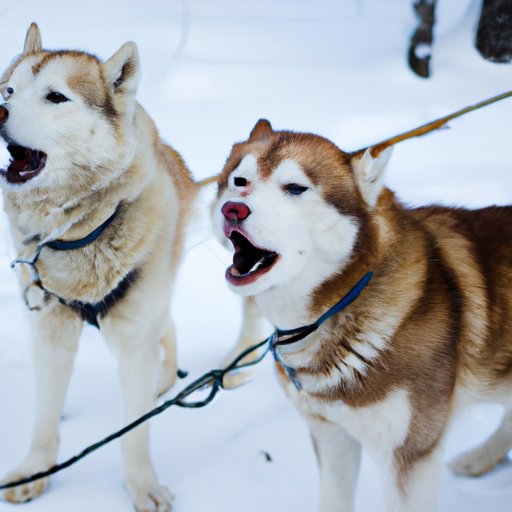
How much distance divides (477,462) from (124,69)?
1.81 m

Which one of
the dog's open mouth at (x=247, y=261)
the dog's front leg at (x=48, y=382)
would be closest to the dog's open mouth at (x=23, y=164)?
the dog's front leg at (x=48, y=382)

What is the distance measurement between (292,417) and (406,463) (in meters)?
1.11

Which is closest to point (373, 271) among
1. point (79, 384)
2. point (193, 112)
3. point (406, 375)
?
point (406, 375)

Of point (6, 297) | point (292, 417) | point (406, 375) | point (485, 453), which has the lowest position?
point (6, 297)

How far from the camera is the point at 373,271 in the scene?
5.82 ft

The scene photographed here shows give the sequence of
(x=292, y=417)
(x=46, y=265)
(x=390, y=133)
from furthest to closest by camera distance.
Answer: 1. (x=390, y=133)
2. (x=292, y=417)
3. (x=46, y=265)

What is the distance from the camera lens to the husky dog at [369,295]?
1634mm

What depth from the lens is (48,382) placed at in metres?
2.49

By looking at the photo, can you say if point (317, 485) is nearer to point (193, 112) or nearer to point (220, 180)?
point (220, 180)

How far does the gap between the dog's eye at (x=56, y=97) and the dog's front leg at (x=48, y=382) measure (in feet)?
2.23

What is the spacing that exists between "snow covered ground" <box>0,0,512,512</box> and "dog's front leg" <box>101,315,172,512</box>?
0.30 feet

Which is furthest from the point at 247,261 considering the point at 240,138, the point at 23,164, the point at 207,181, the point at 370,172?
the point at 240,138

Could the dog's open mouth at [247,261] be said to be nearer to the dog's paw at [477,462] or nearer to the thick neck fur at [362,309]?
the thick neck fur at [362,309]

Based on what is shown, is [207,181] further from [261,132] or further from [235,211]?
[235,211]
